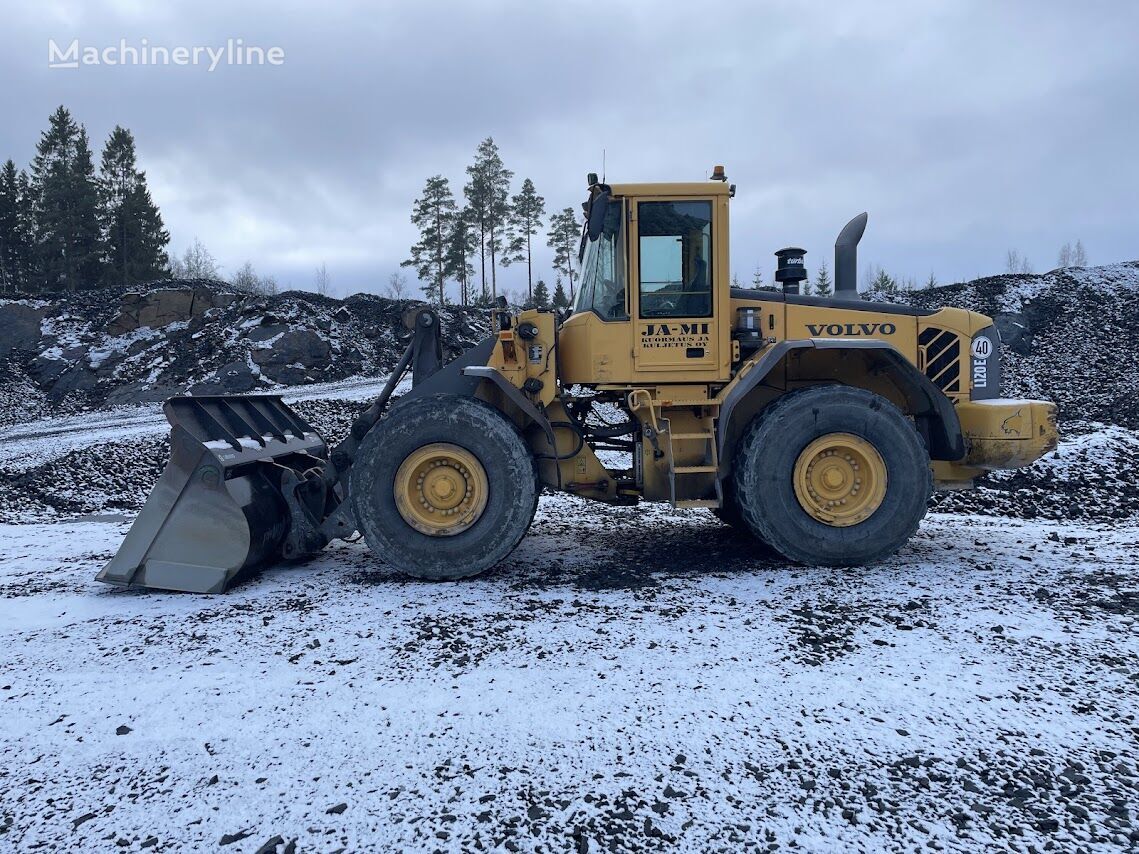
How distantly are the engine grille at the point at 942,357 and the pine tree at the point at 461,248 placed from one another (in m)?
Answer: 33.8

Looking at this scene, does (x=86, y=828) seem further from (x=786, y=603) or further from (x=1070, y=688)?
(x=1070, y=688)

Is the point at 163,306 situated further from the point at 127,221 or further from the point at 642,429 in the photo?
the point at 642,429

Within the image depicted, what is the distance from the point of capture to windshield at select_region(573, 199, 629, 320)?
16.1ft

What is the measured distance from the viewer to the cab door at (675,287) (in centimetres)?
489

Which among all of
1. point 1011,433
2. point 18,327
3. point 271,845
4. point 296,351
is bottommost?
point 271,845

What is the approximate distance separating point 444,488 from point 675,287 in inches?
83.8

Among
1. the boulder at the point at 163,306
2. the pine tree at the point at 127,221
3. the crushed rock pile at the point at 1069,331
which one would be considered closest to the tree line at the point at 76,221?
the pine tree at the point at 127,221

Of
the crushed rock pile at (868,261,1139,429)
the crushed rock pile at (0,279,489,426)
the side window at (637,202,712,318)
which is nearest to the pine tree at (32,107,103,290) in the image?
the crushed rock pile at (0,279,489,426)

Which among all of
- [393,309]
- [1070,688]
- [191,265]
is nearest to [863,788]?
[1070,688]

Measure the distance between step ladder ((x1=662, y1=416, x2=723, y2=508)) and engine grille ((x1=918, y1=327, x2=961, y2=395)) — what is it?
1.73 meters

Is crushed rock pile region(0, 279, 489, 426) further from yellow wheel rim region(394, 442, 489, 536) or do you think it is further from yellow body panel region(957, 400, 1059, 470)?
yellow body panel region(957, 400, 1059, 470)

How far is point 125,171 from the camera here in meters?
34.6

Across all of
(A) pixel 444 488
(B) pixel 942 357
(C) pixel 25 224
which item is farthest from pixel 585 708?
(C) pixel 25 224

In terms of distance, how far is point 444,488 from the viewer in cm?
470
